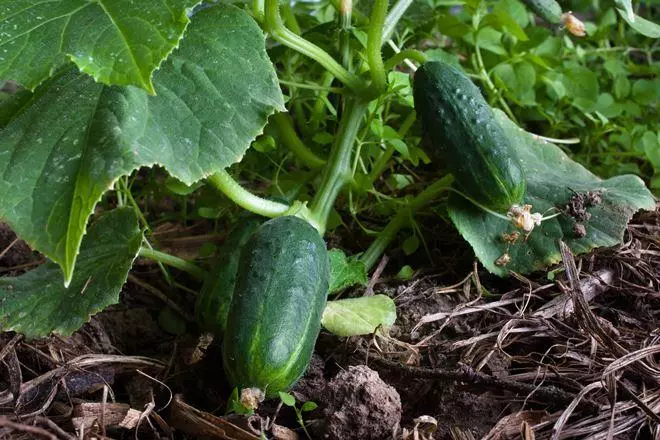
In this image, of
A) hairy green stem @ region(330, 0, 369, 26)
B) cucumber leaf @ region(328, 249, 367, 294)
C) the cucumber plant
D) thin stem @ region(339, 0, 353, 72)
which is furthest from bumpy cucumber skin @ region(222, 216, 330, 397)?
hairy green stem @ region(330, 0, 369, 26)

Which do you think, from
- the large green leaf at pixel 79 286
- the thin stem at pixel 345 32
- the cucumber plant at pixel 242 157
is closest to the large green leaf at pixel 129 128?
the cucumber plant at pixel 242 157

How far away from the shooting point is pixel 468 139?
5.36 feet

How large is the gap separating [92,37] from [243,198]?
0.48 metres

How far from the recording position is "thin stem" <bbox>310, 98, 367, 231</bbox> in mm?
1738

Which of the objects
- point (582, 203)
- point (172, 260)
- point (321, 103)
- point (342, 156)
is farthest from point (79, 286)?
point (582, 203)

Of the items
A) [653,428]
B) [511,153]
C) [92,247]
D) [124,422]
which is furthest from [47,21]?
[653,428]

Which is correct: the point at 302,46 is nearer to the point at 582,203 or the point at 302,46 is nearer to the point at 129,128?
the point at 129,128

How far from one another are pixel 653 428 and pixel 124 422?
86 cm

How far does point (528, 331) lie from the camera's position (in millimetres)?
1552

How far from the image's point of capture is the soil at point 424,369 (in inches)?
51.3

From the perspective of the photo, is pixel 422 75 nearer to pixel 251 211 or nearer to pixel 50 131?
pixel 251 211

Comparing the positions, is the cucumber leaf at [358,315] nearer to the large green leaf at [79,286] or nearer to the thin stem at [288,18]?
the large green leaf at [79,286]

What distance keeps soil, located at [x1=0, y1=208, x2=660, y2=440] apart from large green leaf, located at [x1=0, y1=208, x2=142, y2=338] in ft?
0.24

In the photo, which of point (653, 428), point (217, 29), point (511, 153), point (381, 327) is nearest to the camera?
point (653, 428)
